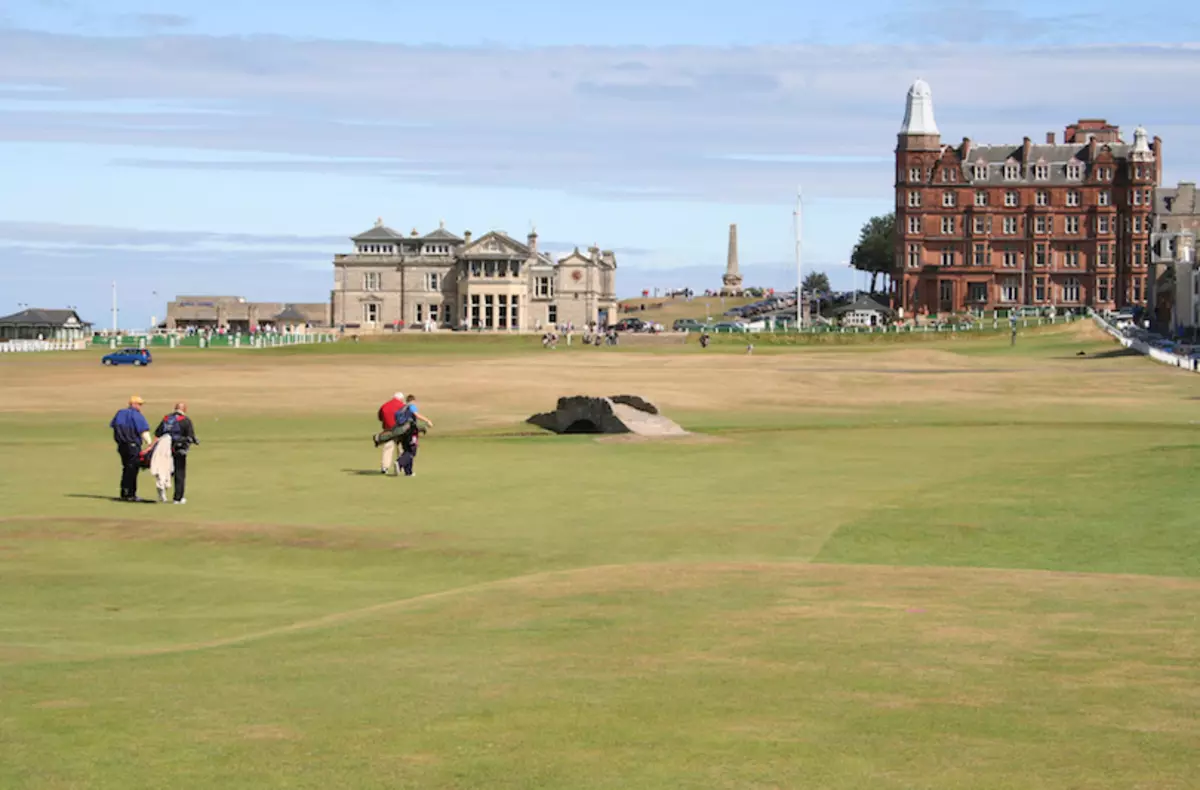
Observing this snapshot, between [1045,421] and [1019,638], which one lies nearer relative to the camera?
[1019,638]

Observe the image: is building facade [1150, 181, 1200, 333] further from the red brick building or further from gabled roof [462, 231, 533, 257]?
gabled roof [462, 231, 533, 257]

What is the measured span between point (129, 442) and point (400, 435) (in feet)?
21.7

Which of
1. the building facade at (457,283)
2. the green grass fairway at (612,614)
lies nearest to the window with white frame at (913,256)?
the building facade at (457,283)

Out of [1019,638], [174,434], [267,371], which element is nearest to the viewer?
[1019,638]

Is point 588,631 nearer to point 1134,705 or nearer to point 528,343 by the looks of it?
point 1134,705

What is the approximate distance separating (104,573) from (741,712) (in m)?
12.4

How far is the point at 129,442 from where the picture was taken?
31250 millimetres

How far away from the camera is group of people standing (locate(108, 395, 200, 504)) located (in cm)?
3084

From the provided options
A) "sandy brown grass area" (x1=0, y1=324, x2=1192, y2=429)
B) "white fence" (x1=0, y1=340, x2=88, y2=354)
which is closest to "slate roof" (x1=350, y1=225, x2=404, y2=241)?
"white fence" (x1=0, y1=340, x2=88, y2=354)

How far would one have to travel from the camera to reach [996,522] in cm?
2805

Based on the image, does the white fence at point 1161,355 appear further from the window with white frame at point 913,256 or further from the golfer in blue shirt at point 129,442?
the golfer in blue shirt at point 129,442

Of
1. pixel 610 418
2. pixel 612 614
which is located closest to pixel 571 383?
pixel 610 418

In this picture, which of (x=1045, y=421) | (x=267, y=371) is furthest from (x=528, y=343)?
(x=1045, y=421)

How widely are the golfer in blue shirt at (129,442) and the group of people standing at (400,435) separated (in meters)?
5.83
